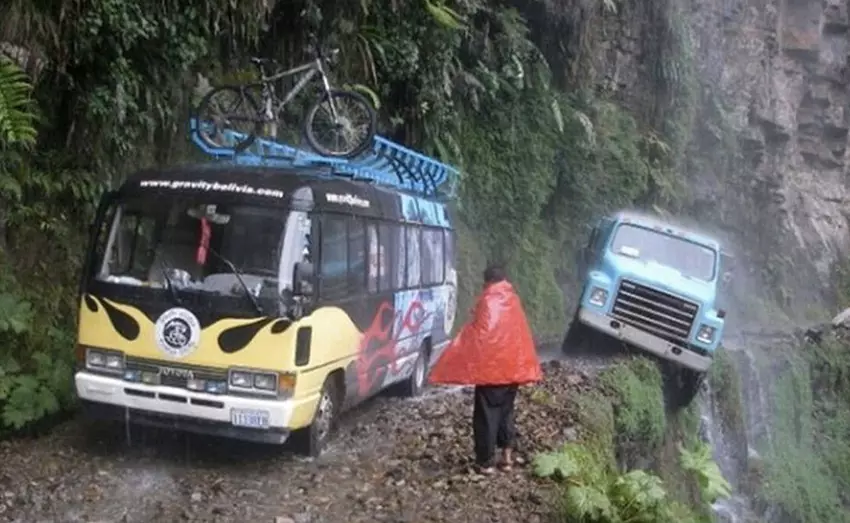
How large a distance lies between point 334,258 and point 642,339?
26.2 ft

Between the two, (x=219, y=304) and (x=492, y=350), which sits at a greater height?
(x=219, y=304)

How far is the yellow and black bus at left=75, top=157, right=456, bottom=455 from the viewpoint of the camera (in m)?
8.19

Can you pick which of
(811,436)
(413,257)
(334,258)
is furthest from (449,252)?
(811,436)

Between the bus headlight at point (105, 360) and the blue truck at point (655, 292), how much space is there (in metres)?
8.96

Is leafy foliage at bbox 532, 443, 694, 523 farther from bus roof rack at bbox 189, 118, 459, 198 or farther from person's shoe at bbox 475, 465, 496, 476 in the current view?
bus roof rack at bbox 189, 118, 459, 198

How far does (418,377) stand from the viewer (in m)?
12.7

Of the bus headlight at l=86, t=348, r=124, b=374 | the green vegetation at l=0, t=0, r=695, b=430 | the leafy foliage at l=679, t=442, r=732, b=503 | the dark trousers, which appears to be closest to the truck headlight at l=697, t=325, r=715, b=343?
the leafy foliage at l=679, t=442, r=732, b=503

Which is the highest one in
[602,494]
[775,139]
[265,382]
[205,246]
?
[205,246]

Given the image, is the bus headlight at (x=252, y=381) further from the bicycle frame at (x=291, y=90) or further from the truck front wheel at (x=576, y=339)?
the truck front wheel at (x=576, y=339)

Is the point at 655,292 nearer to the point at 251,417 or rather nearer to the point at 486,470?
the point at 486,470

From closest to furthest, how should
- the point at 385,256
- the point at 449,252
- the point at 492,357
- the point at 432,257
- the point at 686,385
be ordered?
the point at 492,357
the point at 385,256
the point at 432,257
the point at 449,252
the point at 686,385

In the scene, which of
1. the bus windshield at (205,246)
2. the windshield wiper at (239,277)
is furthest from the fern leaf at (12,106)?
the windshield wiper at (239,277)

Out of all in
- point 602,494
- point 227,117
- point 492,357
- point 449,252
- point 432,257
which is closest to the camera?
point 602,494

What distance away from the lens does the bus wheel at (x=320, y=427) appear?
8.95 m
